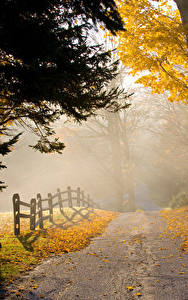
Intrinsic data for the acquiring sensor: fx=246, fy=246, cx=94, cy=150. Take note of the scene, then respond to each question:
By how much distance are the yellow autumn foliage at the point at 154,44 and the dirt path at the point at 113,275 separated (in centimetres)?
614

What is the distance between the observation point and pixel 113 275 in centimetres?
518

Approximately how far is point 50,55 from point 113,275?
480 centimetres

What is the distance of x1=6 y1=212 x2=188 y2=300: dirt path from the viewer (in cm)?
428

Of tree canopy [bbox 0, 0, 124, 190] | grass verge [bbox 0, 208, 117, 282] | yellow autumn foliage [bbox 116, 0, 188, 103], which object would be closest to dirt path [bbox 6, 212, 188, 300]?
grass verge [bbox 0, 208, 117, 282]

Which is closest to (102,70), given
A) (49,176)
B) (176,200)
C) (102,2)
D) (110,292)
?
(102,2)

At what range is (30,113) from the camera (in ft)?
21.0

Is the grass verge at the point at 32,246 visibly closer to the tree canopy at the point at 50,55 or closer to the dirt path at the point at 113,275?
the dirt path at the point at 113,275

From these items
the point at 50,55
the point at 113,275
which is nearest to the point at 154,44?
the point at 50,55

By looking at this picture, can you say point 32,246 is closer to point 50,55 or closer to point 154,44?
point 50,55

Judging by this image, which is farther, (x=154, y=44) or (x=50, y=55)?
(x=154, y=44)

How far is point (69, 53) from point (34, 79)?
106 centimetres

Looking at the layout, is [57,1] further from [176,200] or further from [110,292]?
[176,200]

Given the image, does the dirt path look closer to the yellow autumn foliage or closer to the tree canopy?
the tree canopy

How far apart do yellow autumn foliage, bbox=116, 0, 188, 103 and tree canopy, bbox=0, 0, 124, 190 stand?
3.64 metres
